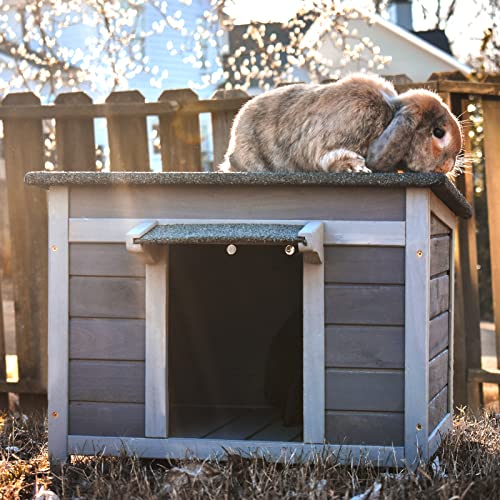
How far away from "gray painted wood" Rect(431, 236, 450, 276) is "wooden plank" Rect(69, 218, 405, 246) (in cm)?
23

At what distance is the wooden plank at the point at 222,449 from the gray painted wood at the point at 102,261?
514 mm

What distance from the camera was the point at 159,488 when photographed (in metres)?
2.46

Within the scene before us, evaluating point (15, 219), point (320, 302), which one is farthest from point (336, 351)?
point (15, 219)

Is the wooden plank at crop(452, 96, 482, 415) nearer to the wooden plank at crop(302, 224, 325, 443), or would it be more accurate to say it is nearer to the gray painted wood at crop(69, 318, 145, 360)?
the wooden plank at crop(302, 224, 325, 443)

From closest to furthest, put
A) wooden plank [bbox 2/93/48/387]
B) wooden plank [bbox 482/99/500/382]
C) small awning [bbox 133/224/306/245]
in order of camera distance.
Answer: small awning [bbox 133/224/306/245]
wooden plank [bbox 482/99/500/382]
wooden plank [bbox 2/93/48/387]

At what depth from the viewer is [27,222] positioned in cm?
414

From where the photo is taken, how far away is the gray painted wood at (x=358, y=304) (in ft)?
8.76

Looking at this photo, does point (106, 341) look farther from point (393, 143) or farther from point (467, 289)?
point (467, 289)

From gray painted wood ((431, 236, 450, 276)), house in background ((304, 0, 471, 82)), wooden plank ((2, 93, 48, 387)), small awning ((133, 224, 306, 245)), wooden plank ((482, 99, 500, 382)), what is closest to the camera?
small awning ((133, 224, 306, 245))

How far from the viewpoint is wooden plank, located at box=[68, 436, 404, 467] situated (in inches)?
104

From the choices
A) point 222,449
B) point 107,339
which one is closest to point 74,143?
point 107,339

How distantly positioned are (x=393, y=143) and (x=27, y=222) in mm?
2005

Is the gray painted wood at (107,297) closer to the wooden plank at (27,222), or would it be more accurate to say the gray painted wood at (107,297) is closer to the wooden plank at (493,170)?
the wooden plank at (27,222)

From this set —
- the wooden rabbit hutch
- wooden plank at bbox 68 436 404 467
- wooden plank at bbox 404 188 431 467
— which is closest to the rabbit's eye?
the wooden rabbit hutch
